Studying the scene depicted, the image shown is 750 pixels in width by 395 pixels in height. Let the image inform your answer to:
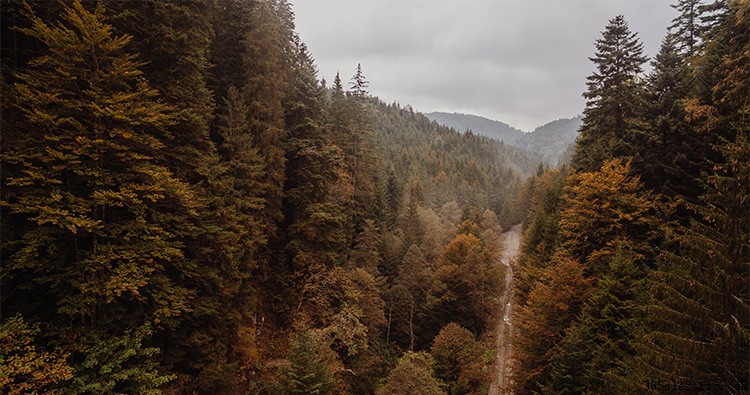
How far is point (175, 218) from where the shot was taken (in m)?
12.1

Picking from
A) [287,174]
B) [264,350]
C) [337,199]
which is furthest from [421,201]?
[264,350]

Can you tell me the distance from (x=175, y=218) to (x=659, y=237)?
23.1 meters

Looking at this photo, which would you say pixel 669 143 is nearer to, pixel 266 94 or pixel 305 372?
pixel 305 372

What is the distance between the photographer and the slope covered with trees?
27.1 feet

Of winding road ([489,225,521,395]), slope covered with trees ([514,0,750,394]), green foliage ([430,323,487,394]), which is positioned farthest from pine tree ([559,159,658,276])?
winding road ([489,225,521,395])

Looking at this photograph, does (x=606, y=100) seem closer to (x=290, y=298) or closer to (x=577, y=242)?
(x=577, y=242)

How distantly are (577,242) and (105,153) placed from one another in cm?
2371

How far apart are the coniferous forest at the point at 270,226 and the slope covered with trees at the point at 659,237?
0.09 metres

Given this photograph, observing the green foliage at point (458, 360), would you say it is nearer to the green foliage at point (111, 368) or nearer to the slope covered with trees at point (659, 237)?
the slope covered with trees at point (659, 237)

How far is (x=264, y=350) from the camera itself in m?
19.6

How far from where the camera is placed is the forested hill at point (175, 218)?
950 cm

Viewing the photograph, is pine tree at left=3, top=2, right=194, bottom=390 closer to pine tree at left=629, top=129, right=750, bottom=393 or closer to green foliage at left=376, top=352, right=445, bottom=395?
green foliage at left=376, top=352, right=445, bottom=395

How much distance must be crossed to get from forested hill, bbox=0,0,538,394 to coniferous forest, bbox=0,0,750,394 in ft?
0.34

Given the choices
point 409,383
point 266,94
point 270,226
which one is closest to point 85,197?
point 270,226
